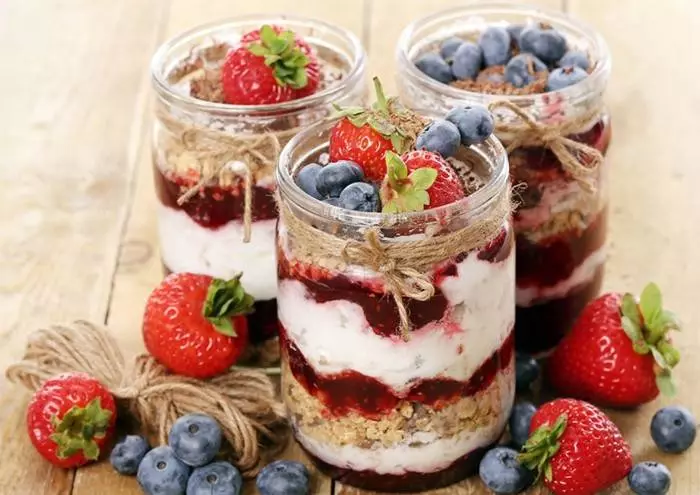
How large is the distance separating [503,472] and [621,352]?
0.22 m

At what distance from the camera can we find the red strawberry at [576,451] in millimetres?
1403

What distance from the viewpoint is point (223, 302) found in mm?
1522

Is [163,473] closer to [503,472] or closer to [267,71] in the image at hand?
[503,472]

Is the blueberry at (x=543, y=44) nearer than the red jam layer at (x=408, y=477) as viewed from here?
No

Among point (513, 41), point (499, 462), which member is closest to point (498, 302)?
point (499, 462)

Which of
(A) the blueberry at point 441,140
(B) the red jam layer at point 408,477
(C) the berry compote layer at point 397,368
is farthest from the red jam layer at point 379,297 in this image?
(B) the red jam layer at point 408,477

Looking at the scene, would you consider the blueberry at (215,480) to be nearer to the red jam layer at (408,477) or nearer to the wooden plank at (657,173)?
the red jam layer at (408,477)

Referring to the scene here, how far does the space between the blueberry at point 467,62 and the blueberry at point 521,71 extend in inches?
1.6

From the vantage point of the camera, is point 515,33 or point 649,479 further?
point 515,33

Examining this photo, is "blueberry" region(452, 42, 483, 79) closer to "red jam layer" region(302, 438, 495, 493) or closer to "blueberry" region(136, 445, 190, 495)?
"red jam layer" region(302, 438, 495, 493)

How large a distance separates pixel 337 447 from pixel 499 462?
0.59ft

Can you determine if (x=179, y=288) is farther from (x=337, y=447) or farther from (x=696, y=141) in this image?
(x=696, y=141)

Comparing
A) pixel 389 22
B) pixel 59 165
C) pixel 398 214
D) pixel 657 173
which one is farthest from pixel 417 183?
pixel 389 22

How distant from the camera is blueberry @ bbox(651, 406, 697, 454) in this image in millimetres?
1522
